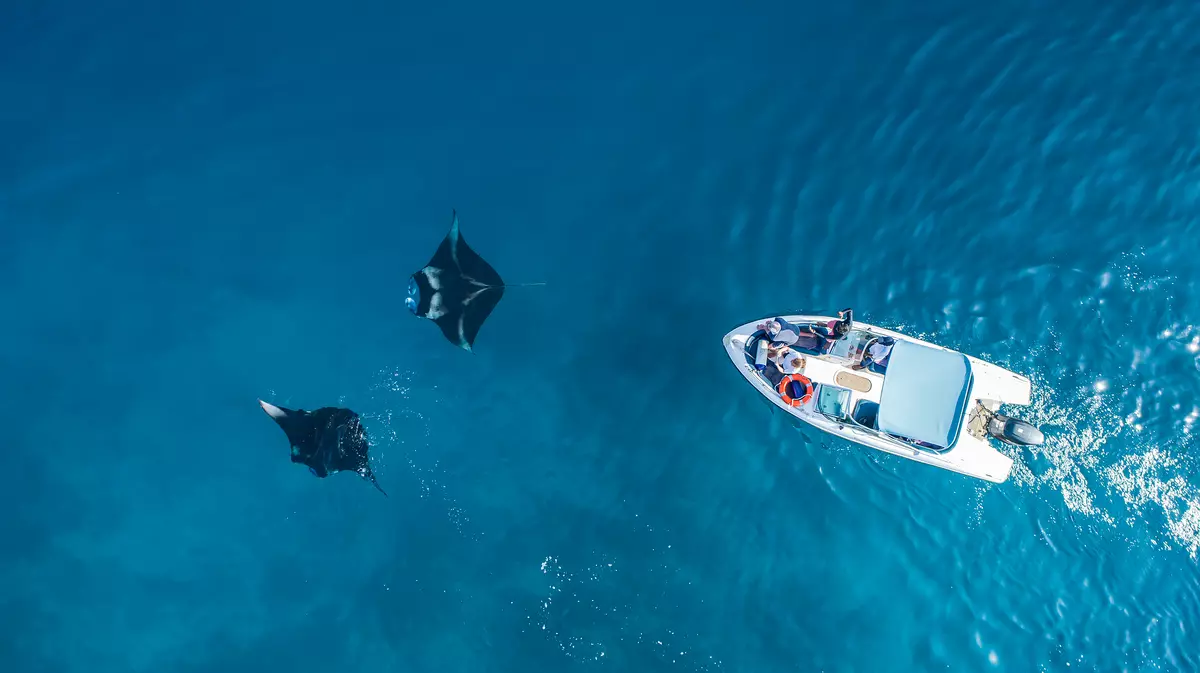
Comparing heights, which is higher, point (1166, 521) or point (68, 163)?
point (68, 163)

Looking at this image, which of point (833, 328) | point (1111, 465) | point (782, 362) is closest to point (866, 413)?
point (833, 328)

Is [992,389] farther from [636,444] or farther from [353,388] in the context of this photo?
[353,388]

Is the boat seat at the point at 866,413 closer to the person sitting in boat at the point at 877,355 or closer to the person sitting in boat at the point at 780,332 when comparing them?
the person sitting in boat at the point at 877,355

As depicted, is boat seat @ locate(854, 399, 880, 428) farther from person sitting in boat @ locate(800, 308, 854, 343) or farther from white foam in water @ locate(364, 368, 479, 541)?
white foam in water @ locate(364, 368, 479, 541)

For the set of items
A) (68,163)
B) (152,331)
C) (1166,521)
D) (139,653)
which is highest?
(68,163)

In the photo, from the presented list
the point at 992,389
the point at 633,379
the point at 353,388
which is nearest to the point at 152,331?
the point at 353,388
